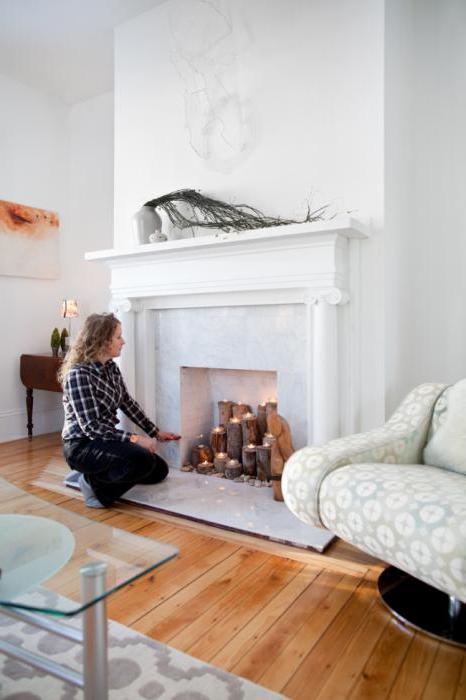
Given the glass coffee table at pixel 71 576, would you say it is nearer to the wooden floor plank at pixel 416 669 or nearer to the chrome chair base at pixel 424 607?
the wooden floor plank at pixel 416 669

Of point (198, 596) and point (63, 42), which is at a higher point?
point (63, 42)

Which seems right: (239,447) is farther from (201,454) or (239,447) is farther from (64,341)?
(64,341)

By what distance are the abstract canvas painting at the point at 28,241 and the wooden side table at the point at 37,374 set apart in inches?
28.9

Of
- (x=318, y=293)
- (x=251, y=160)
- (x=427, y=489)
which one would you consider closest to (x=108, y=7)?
(x=251, y=160)

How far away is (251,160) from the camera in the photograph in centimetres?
281

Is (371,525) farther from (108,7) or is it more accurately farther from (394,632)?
(108,7)

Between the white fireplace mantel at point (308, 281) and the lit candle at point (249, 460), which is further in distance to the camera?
the lit candle at point (249, 460)

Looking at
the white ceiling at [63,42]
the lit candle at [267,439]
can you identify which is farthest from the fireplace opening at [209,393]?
the white ceiling at [63,42]

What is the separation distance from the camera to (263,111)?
2.76 metres

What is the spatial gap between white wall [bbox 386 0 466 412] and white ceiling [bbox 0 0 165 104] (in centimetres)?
165

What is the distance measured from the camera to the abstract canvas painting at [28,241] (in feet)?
13.2

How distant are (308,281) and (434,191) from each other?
97 centimetres

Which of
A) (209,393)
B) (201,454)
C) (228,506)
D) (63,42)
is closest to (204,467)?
(201,454)

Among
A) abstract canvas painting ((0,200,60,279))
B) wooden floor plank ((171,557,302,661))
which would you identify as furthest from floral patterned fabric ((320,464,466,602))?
abstract canvas painting ((0,200,60,279))
